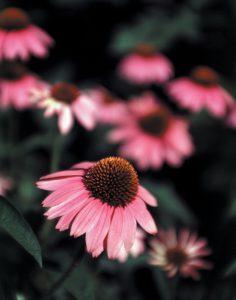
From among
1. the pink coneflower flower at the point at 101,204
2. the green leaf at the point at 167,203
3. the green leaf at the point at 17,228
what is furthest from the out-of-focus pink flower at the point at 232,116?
the green leaf at the point at 17,228

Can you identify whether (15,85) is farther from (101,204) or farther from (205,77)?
(101,204)

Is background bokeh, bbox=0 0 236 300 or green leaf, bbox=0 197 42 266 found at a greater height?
green leaf, bbox=0 197 42 266

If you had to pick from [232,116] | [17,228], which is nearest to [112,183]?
[17,228]

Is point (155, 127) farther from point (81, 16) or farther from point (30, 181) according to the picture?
point (81, 16)

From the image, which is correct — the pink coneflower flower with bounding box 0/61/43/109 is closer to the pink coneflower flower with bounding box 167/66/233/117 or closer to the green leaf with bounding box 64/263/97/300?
the pink coneflower flower with bounding box 167/66/233/117

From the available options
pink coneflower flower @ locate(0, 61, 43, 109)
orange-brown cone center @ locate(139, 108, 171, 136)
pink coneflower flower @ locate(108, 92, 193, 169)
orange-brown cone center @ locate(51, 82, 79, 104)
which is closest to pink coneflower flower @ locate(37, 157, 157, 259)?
orange-brown cone center @ locate(51, 82, 79, 104)

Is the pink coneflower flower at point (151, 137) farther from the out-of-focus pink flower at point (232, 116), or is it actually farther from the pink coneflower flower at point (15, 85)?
the pink coneflower flower at point (15, 85)
